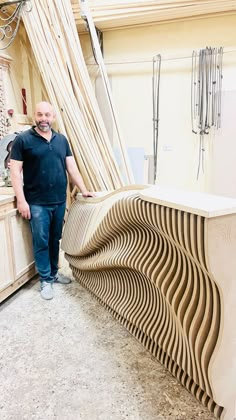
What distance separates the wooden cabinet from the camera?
2.35 meters

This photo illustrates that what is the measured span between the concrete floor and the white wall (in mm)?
2457

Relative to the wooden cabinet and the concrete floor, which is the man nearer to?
the wooden cabinet

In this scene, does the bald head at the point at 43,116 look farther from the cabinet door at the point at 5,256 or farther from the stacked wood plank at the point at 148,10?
the stacked wood plank at the point at 148,10

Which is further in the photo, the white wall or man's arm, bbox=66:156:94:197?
the white wall

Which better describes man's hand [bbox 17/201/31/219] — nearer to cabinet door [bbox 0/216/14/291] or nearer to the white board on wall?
cabinet door [bbox 0/216/14/291]

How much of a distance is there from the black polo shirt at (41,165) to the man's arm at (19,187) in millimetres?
53

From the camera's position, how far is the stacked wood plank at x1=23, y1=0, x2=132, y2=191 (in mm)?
3176

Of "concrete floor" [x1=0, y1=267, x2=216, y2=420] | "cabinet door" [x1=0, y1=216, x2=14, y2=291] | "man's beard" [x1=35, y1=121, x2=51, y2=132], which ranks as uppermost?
"man's beard" [x1=35, y1=121, x2=51, y2=132]

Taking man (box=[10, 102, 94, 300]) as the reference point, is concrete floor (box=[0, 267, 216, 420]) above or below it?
below

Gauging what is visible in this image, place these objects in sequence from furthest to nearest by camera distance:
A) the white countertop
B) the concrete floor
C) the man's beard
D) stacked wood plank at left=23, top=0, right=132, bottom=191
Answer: stacked wood plank at left=23, top=0, right=132, bottom=191, the man's beard, the concrete floor, the white countertop

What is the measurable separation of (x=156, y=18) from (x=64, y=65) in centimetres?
132

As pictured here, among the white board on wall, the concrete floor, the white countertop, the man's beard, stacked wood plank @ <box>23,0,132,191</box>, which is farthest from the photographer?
the white board on wall

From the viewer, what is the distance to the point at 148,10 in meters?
3.40

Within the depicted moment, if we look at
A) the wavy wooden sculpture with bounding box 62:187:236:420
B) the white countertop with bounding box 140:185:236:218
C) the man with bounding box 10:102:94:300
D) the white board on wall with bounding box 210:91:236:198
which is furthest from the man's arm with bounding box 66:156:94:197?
the white board on wall with bounding box 210:91:236:198
